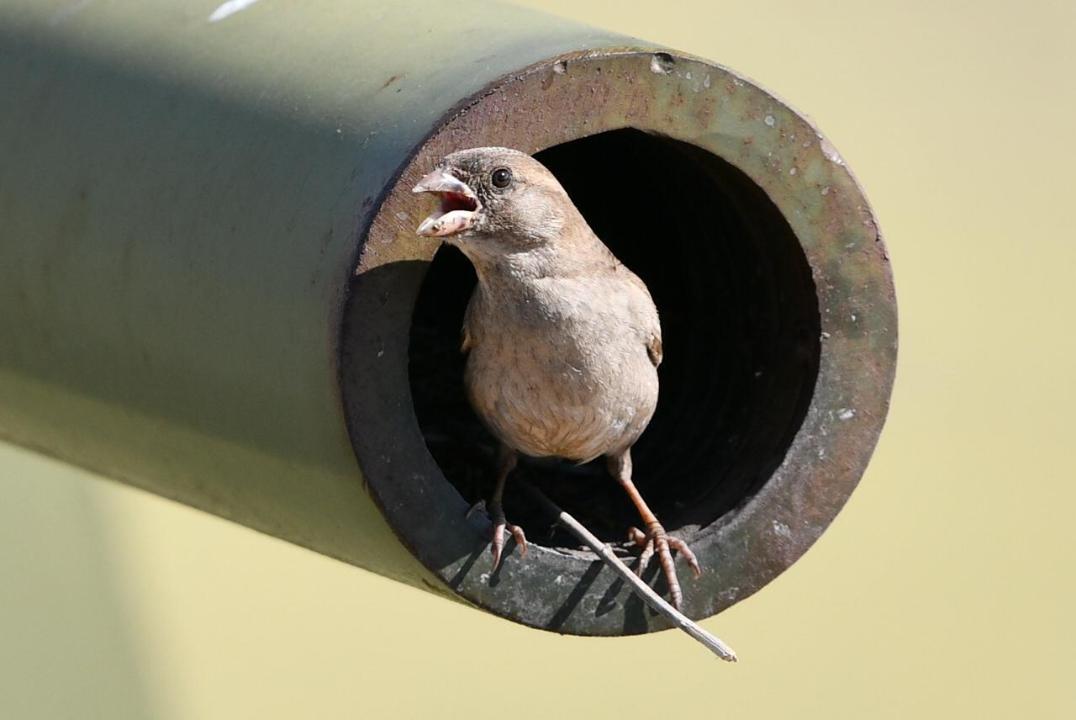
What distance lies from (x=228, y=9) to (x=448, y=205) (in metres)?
0.66

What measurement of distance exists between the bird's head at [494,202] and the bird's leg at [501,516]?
48 centimetres

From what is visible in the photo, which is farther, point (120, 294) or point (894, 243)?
point (894, 243)

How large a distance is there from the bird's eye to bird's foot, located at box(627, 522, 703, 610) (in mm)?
→ 720

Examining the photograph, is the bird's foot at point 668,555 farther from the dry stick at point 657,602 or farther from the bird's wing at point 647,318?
the bird's wing at point 647,318

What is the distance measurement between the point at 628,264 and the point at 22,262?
4.87 ft

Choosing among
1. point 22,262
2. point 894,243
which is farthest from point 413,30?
point 894,243

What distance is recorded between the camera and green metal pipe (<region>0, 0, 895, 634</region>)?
3.63 m

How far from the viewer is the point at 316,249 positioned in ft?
11.8

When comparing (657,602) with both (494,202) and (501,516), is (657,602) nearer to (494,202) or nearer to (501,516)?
(501,516)

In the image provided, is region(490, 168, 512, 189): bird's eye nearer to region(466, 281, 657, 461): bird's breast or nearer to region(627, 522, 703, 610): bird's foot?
region(466, 281, 657, 461): bird's breast

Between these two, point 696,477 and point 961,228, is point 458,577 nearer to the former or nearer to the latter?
point 696,477

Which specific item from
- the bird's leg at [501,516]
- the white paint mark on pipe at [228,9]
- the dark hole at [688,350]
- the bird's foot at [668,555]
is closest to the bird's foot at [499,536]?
the bird's leg at [501,516]

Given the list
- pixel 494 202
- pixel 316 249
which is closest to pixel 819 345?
pixel 494 202

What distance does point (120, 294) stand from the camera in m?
3.96
